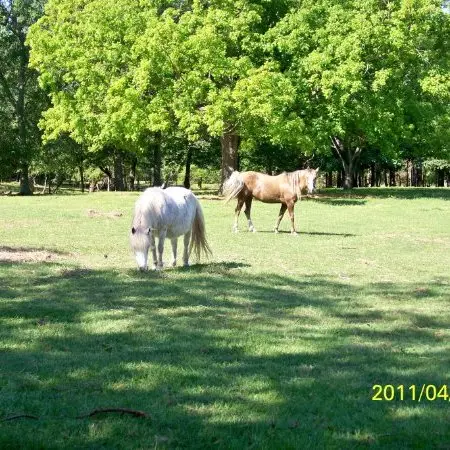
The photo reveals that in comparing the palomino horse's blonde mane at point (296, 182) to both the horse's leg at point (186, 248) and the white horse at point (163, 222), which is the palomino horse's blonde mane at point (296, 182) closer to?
the white horse at point (163, 222)

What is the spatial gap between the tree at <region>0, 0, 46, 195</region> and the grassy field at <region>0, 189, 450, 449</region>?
118ft

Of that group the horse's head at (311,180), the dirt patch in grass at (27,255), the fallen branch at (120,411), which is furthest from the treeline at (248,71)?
the fallen branch at (120,411)

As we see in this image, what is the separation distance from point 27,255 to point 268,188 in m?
9.53

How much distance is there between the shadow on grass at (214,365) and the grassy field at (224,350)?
0.05 feet

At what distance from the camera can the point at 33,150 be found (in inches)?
1989

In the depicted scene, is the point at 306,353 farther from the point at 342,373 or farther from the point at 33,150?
the point at 33,150

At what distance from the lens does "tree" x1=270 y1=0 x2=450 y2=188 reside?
36594mm

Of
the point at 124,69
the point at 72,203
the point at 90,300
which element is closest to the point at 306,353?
the point at 90,300

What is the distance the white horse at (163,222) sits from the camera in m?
11.7

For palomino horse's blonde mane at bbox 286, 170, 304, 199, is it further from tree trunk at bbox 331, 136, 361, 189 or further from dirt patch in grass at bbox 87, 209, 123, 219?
tree trunk at bbox 331, 136, 361, 189

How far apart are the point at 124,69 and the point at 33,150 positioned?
14.6 meters

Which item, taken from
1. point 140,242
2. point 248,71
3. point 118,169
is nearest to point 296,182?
point 140,242

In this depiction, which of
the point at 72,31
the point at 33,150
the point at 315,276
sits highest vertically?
the point at 72,31

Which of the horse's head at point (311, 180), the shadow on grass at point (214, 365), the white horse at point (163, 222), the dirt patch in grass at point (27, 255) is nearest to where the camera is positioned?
the shadow on grass at point (214, 365)
